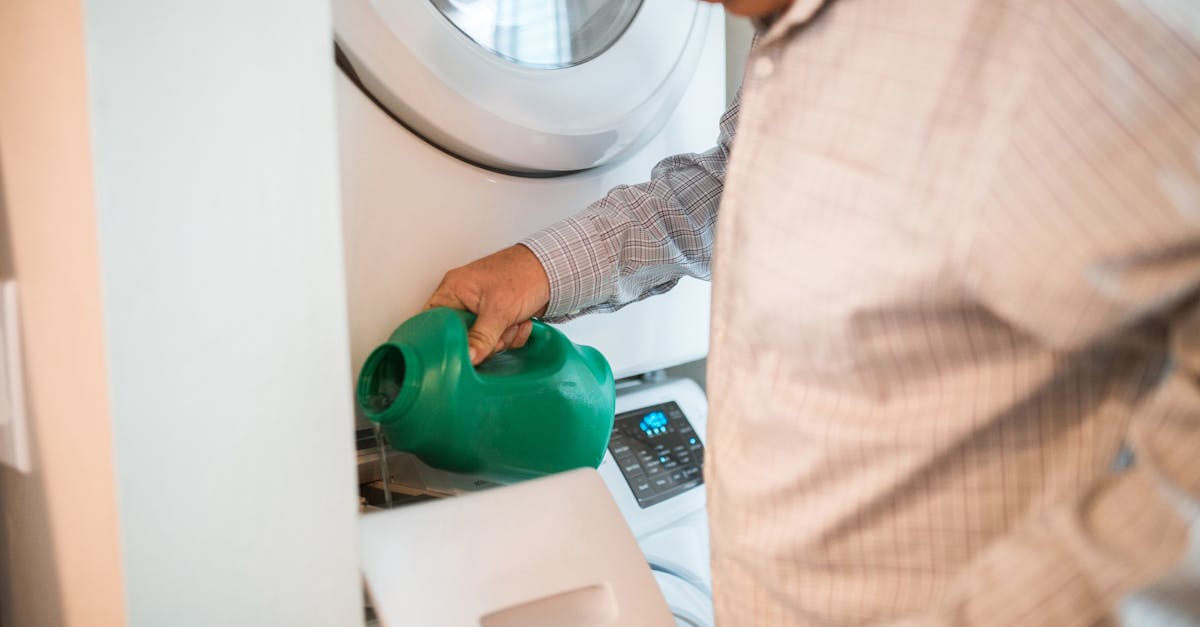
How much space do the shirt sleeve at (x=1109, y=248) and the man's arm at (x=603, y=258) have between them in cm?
44

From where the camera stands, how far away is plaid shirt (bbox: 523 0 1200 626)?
0.45 metres

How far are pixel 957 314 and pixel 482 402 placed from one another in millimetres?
380

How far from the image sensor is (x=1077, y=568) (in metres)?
0.47

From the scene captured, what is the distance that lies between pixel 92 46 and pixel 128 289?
0.11 meters

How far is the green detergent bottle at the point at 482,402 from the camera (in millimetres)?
715

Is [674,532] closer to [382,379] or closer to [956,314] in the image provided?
[382,379]

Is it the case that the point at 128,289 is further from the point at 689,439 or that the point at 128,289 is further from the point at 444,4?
the point at 689,439

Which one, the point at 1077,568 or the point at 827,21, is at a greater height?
the point at 827,21

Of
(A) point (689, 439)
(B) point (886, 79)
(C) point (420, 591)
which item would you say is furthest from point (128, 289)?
(A) point (689, 439)

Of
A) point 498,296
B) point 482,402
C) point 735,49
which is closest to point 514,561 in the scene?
point 482,402

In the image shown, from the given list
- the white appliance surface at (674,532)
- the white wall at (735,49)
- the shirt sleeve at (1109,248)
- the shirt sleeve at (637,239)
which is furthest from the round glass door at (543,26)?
the shirt sleeve at (1109,248)

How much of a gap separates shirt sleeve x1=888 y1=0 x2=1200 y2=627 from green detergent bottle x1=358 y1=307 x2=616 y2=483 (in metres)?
0.40

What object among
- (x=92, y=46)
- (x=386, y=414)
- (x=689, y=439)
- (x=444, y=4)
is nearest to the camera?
(x=92, y=46)

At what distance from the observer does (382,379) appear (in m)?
0.79
